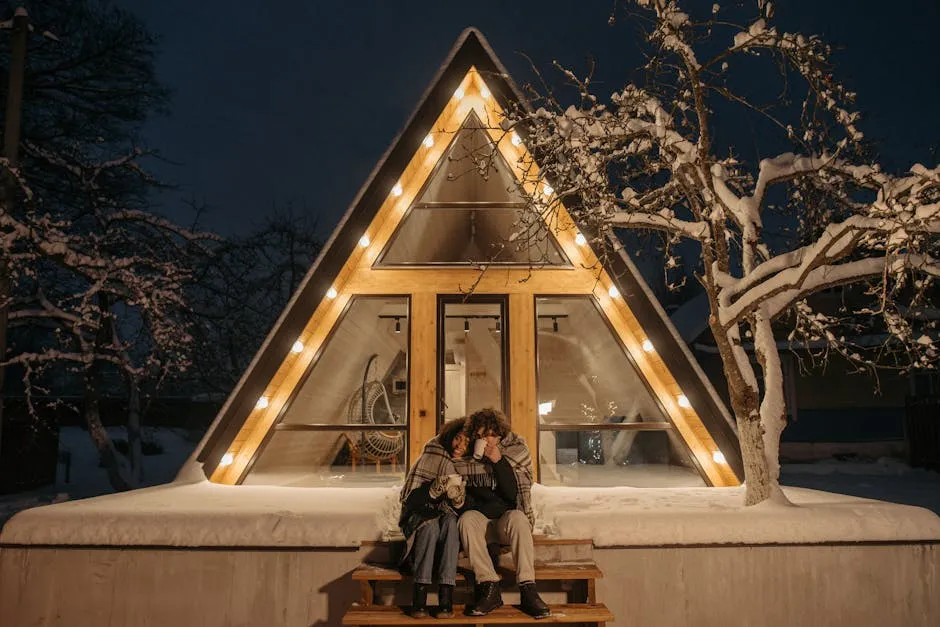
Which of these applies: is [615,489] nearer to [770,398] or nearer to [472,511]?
[770,398]

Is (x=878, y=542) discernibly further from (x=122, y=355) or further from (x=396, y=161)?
(x=122, y=355)

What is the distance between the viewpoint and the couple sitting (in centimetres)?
392

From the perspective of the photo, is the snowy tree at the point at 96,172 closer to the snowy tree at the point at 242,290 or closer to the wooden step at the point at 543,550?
the snowy tree at the point at 242,290

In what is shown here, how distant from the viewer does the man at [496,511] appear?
154 inches

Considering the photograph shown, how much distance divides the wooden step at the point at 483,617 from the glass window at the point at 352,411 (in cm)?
309

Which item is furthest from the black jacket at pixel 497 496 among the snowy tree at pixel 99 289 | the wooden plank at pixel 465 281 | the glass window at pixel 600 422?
the snowy tree at pixel 99 289

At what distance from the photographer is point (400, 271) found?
7250mm

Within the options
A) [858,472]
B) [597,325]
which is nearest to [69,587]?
[597,325]

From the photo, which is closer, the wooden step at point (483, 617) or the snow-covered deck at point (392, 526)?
the wooden step at point (483, 617)

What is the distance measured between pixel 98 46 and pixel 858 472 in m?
17.8

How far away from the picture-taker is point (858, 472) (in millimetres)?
14820

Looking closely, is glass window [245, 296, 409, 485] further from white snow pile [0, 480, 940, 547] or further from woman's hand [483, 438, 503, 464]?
woman's hand [483, 438, 503, 464]

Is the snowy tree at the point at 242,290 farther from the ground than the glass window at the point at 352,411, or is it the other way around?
the snowy tree at the point at 242,290

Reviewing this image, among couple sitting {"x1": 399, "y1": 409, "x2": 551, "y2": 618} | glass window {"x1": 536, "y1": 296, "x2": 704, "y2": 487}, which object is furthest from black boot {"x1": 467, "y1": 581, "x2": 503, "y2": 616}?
glass window {"x1": 536, "y1": 296, "x2": 704, "y2": 487}
